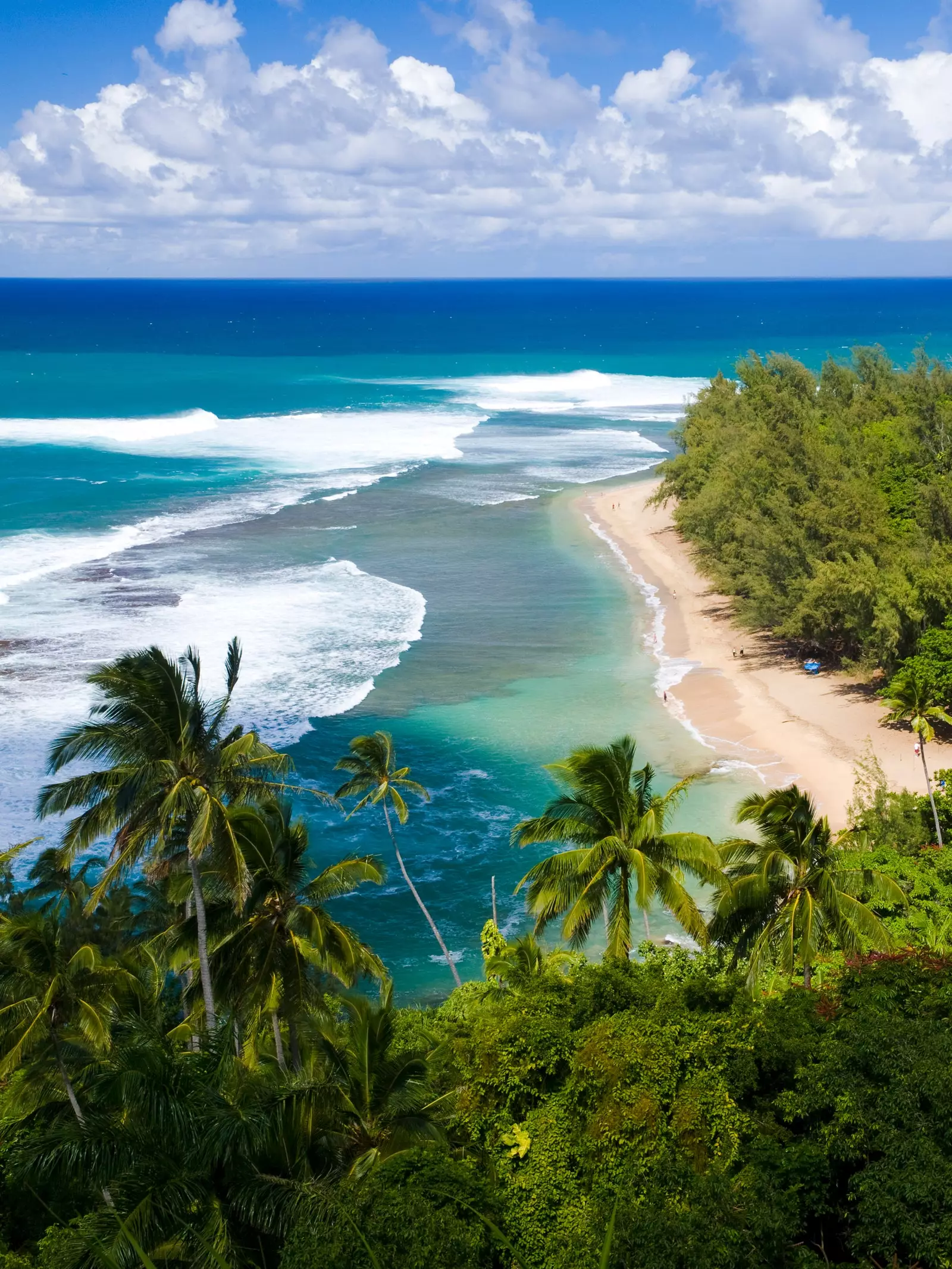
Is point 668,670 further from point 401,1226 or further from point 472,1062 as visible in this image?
point 401,1226

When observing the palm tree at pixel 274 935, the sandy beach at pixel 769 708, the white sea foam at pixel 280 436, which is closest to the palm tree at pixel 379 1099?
the palm tree at pixel 274 935

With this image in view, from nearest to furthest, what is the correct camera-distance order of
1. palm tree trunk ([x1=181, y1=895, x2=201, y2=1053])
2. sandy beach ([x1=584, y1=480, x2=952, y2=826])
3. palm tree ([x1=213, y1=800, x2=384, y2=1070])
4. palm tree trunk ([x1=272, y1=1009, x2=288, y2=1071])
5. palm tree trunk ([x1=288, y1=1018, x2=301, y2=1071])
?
1. palm tree trunk ([x1=288, y1=1018, x2=301, y2=1071])
2. palm tree ([x1=213, y1=800, x2=384, y2=1070])
3. palm tree trunk ([x1=272, y1=1009, x2=288, y2=1071])
4. palm tree trunk ([x1=181, y1=895, x2=201, y2=1053])
5. sandy beach ([x1=584, y1=480, x2=952, y2=826])

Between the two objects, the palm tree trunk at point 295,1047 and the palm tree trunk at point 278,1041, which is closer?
the palm tree trunk at point 295,1047

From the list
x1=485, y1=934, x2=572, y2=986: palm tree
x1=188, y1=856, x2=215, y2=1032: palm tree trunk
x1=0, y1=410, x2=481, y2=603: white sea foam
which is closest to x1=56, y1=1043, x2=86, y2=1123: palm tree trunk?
x1=188, y1=856, x2=215, y2=1032: palm tree trunk

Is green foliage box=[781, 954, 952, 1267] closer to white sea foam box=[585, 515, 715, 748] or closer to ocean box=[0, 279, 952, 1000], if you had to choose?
ocean box=[0, 279, 952, 1000]

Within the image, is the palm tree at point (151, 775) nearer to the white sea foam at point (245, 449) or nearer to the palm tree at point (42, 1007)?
the palm tree at point (42, 1007)

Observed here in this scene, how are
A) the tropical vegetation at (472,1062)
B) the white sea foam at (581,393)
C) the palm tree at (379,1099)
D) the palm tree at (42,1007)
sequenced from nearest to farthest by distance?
the tropical vegetation at (472,1062) → the palm tree at (379,1099) → the palm tree at (42,1007) → the white sea foam at (581,393)
